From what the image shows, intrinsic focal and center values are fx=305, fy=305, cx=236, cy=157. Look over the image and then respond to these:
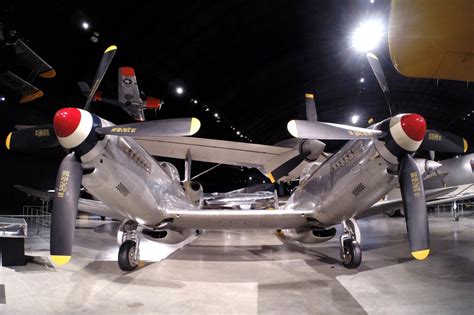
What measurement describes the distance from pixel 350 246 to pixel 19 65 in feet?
33.6

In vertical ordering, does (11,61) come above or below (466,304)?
above

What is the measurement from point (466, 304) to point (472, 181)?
16703mm

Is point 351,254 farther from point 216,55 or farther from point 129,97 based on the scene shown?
point 129,97

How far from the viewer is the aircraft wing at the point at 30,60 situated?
842cm

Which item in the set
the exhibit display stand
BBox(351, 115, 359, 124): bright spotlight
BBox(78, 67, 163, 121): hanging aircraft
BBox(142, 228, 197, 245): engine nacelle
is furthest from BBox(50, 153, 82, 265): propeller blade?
BBox(351, 115, 359, 124): bright spotlight

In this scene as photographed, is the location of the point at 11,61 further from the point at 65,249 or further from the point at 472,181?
the point at 472,181

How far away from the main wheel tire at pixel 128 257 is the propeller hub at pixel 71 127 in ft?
8.01

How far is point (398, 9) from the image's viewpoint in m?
2.14

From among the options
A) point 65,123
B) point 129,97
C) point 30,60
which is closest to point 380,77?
point 65,123

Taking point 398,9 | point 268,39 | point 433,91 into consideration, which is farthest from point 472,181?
point 398,9

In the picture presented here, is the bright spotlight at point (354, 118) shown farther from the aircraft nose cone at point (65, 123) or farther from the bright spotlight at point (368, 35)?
the aircraft nose cone at point (65, 123)

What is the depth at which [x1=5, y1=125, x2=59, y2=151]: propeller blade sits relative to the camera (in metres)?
4.35

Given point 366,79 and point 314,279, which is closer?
point 314,279

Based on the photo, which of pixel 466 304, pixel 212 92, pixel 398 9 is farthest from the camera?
pixel 212 92
